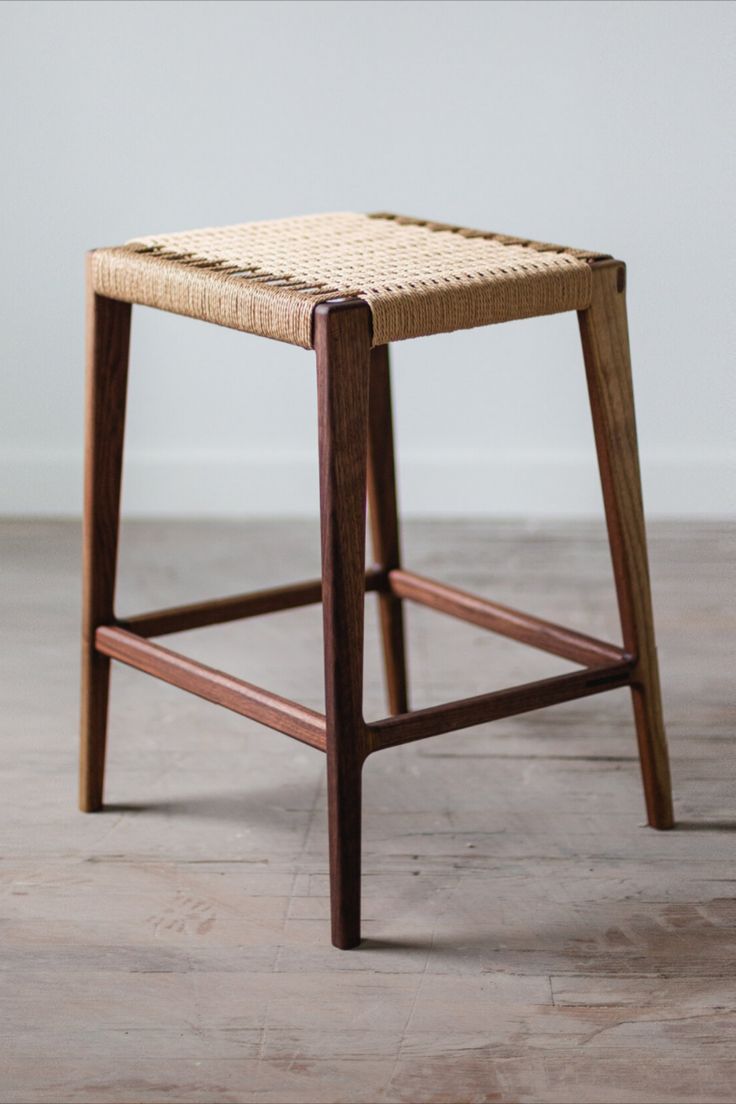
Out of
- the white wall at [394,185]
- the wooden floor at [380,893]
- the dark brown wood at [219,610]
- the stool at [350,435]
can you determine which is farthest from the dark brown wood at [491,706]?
the white wall at [394,185]

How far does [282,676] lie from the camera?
1.71 metres

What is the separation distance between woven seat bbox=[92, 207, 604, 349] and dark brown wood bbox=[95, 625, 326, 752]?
28 centimetres

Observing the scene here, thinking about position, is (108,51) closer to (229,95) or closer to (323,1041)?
(229,95)

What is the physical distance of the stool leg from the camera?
125cm

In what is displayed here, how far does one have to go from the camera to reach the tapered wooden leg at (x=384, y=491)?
1499 mm

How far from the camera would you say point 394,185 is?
2176 mm

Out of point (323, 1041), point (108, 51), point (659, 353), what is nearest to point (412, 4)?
point (108, 51)

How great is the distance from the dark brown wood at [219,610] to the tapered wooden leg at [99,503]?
35 mm

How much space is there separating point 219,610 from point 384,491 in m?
0.21

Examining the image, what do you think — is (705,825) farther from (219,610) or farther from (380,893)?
(219,610)

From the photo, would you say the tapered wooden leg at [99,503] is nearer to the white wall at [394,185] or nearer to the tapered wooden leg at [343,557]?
the tapered wooden leg at [343,557]

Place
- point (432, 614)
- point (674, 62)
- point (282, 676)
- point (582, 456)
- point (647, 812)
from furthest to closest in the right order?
point (582, 456) → point (674, 62) → point (432, 614) → point (282, 676) → point (647, 812)

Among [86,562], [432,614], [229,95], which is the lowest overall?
[432,614]

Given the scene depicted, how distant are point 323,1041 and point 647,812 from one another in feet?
1.39
